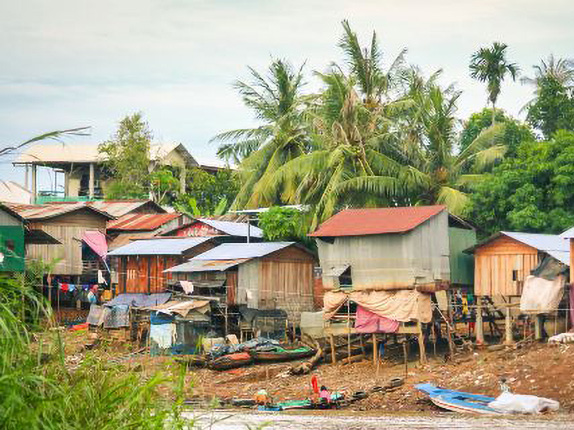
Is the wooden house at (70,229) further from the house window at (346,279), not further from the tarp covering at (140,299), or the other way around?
the house window at (346,279)

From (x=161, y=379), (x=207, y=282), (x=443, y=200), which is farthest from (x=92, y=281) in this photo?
(x=161, y=379)

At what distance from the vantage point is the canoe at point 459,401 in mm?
22562

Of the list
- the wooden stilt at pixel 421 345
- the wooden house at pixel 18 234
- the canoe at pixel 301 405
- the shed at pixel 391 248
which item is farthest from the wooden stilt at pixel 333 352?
the wooden house at pixel 18 234

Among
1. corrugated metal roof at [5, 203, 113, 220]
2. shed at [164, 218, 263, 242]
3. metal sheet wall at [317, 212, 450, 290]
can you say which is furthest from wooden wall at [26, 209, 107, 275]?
metal sheet wall at [317, 212, 450, 290]

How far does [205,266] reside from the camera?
34.7 m

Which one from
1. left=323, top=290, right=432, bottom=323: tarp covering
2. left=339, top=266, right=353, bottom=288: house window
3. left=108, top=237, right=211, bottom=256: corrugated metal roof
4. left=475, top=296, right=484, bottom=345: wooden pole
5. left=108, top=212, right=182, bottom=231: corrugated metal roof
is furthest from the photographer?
left=108, top=212, right=182, bottom=231: corrugated metal roof

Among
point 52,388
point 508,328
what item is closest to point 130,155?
point 508,328

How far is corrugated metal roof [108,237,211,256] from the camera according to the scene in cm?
3719

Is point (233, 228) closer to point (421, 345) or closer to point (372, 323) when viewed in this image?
point (372, 323)

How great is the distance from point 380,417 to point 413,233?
7913mm

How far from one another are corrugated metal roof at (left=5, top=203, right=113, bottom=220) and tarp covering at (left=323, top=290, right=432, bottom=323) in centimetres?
1502

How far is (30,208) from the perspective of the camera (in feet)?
141

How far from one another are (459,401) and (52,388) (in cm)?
1655

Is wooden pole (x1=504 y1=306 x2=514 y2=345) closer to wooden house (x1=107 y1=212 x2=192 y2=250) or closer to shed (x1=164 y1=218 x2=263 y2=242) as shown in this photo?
shed (x1=164 y1=218 x2=263 y2=242)
